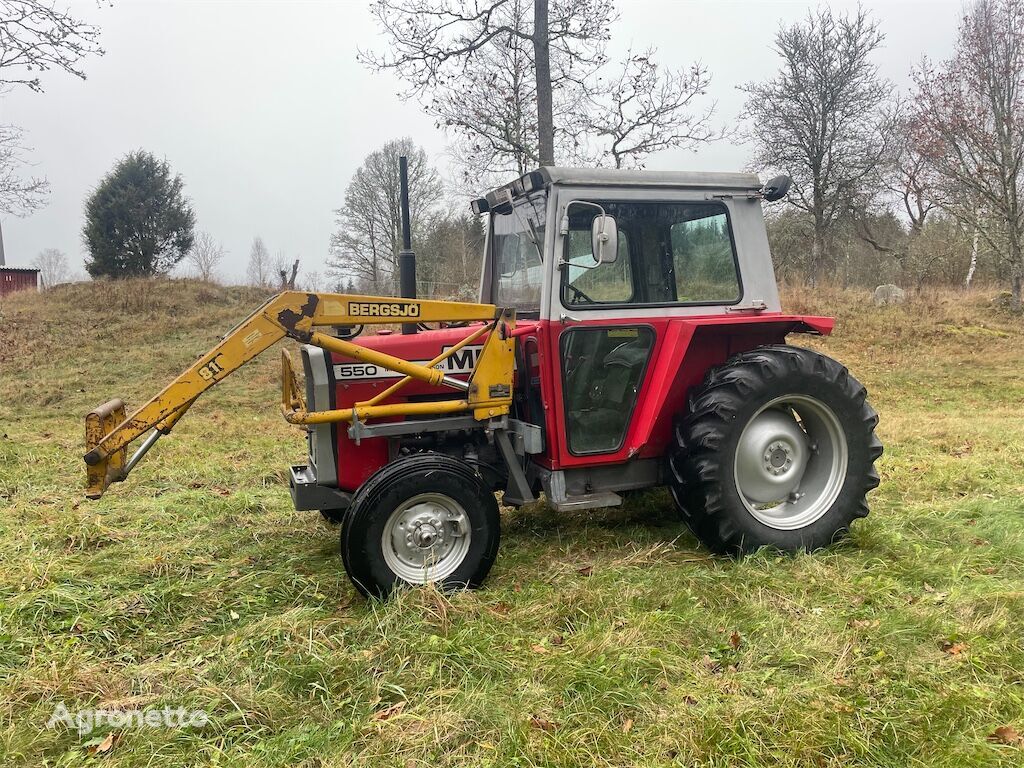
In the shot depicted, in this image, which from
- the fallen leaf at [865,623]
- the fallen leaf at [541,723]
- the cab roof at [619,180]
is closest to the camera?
the fallen leaf at [541,723]

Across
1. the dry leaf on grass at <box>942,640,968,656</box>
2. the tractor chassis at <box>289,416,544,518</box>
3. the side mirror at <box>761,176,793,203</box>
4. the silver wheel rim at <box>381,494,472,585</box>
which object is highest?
the side mirror at <box>761,176,793,203</box>

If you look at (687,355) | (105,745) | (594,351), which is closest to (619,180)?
(594,351)

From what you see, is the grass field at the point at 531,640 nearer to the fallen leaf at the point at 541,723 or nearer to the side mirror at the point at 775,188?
the fallen leaf at the point at 541,723

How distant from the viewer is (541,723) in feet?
7.88

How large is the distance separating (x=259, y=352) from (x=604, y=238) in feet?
5.90

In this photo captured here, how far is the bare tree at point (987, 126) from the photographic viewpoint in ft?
52.3

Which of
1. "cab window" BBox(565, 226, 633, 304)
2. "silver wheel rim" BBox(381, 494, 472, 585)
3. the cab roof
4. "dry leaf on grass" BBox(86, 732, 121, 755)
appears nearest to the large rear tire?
"cab window" BBox(565, 226, 633, 304)

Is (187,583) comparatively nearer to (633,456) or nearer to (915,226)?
(633,456)

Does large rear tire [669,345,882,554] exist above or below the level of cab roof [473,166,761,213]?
below

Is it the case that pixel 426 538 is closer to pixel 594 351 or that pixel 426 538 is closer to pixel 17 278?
pixel 594 351

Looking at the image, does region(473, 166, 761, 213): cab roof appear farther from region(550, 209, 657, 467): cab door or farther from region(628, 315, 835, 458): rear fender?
region(628, 315, 835, 458): rear fender

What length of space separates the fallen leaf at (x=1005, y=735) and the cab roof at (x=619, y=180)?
2.93 m

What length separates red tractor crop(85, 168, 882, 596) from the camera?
3.45m

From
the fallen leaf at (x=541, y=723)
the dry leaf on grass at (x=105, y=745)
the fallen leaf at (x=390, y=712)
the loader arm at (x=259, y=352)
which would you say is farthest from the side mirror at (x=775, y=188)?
the dry leaf on grass at (x=105, y=745)
